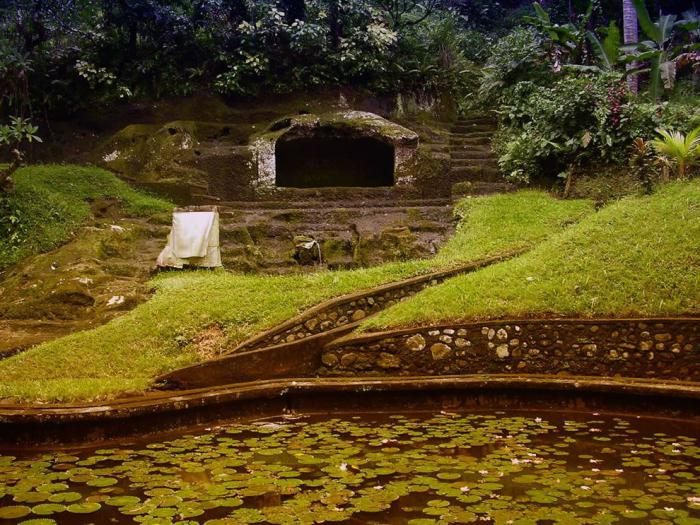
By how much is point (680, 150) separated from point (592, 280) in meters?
4.66

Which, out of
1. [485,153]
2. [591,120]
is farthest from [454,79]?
[591,120]

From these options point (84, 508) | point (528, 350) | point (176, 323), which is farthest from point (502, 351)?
point (84, 508)

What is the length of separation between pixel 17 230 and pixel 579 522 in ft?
33.3

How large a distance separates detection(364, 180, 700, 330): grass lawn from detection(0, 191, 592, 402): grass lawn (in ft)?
3.20

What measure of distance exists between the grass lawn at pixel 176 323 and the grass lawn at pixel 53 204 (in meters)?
2.65

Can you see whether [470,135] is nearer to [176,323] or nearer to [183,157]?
[183,157]

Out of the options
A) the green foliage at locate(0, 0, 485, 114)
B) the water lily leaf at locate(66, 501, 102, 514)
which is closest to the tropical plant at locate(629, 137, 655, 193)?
the green foliage at locate(0, 0, 485, 114)

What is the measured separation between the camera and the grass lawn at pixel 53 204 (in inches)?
406

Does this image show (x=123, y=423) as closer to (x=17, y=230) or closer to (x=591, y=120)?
(x=17, y=230)

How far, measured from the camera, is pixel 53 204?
36.5 feet

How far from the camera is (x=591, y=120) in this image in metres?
11.9

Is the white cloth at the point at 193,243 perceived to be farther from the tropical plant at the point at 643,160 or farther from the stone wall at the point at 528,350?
the tropical plant at the point at 643,160

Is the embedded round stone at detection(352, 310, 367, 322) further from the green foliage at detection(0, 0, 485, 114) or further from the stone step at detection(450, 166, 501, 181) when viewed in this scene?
the green foliage at detection(0, 0, 485, 114)

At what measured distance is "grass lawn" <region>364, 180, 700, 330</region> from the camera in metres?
6.23
